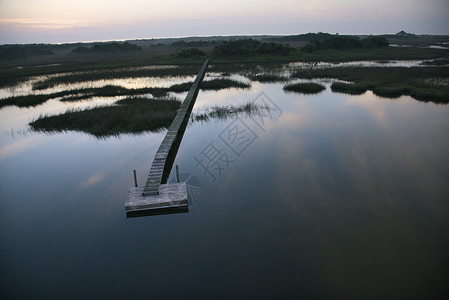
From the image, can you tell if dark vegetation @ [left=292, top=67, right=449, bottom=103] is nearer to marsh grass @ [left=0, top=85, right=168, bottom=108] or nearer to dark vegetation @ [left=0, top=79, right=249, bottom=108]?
dark vegetation @ [left=0, top=79, right=249, bottom=108]

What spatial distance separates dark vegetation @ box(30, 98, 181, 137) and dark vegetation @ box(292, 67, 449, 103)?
18071 millimetres

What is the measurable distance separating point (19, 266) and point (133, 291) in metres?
3.54

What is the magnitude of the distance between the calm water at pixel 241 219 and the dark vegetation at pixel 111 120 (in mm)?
1286

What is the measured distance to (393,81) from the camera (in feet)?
92.6

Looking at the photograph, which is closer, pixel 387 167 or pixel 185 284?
pixel 185 284

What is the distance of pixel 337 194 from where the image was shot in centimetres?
998

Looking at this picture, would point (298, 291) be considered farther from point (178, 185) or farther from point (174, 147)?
point (174, 147)

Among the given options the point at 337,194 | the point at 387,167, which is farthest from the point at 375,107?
the point at 337,194

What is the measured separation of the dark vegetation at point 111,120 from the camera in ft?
56.9

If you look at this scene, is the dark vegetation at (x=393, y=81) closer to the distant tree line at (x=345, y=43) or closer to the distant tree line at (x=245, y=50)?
the distant tree line at (x=245, y=50)

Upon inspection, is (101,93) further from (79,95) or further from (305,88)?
(305,88)

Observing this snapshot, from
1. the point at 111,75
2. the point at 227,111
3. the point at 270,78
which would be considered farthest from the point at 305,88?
the point at 111,75

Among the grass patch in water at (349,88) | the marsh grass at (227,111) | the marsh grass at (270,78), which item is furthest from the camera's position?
the marsh grass at (270,78)

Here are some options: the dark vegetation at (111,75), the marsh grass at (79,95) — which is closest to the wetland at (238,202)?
the marsh grass at (79,95)
